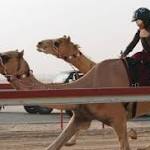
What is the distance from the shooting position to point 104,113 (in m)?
8.45

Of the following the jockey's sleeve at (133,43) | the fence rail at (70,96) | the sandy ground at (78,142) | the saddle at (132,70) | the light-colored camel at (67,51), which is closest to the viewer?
the fence rail at (70,96)

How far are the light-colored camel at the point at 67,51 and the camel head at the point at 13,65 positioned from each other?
3.58 m

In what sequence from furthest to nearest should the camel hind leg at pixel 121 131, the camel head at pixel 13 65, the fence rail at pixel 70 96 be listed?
the camel head at pixel 13 65
the camel hind leg at pixel 121 131
the fence rail at pixel 70 96

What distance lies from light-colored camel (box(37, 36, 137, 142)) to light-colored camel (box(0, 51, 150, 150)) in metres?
3.69

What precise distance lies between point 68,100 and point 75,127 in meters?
2.65

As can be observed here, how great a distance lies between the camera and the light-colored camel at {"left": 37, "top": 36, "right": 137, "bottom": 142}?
13383 mm

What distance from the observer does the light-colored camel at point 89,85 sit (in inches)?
332

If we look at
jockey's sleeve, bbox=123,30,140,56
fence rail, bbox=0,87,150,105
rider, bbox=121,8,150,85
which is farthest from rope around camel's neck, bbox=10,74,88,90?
fence rail, bbox=0,87,150,105

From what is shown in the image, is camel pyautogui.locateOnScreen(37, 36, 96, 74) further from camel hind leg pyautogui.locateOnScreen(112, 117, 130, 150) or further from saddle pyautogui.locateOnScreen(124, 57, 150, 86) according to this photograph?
camel hind leg pyautogui.locateOnScreen(112, 117, 130, 150)

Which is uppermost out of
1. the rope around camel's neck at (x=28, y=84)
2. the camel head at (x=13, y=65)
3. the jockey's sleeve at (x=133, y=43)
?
the jockey's sleeve at (x=133, y=43)

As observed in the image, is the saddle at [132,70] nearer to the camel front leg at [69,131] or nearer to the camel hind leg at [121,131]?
the camel hind leg at [121,131]

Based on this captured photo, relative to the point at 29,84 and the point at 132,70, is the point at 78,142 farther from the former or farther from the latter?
the point at 132,70

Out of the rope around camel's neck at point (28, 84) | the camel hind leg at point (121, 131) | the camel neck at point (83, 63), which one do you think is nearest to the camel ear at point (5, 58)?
the rope around camel's neck at point (28, 84)

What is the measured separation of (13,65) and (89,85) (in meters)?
1.47
